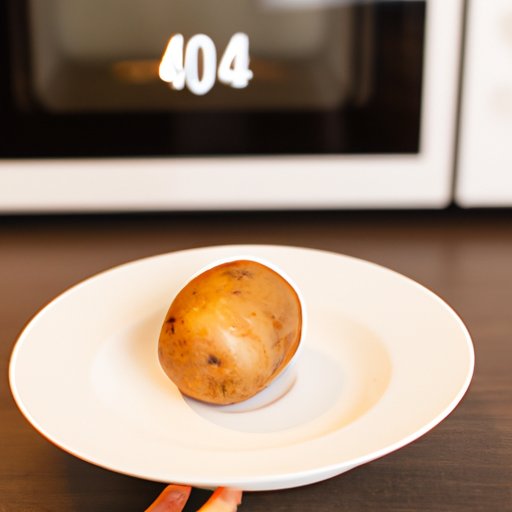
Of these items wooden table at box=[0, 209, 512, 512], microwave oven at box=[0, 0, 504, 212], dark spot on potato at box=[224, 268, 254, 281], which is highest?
microwave oven at box=[0, 0, 504, 212]

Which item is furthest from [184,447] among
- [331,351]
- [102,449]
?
[331,351]

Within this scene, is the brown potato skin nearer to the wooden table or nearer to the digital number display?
the wooden table

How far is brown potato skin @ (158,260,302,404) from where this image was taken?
13.8 inches

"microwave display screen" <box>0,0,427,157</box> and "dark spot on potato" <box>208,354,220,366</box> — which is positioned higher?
"microwave display screen" <box>0,0,427,157</box>

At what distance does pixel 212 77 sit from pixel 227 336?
0.39 meters

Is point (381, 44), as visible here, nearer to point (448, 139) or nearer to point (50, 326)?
point (448, 139)

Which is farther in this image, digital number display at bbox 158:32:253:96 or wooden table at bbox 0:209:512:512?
digital number display at bbox 158:32:253:96

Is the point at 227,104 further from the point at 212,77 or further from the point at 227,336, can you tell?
the point at 227,336

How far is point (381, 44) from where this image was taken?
0.67 metres

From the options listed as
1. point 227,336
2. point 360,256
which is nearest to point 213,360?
point 227,336

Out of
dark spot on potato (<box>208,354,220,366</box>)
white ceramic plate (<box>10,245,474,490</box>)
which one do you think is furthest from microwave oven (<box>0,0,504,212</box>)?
dark spot on potato (<box>208,354,220,366</box>)

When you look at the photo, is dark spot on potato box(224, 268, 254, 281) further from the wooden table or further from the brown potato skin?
the wooden table

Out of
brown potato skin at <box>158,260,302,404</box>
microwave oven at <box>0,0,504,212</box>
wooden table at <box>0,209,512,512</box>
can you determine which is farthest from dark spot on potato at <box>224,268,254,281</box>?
microwave oven at <box>0,0,504,212</box>

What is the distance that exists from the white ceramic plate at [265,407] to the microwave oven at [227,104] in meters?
0.24
